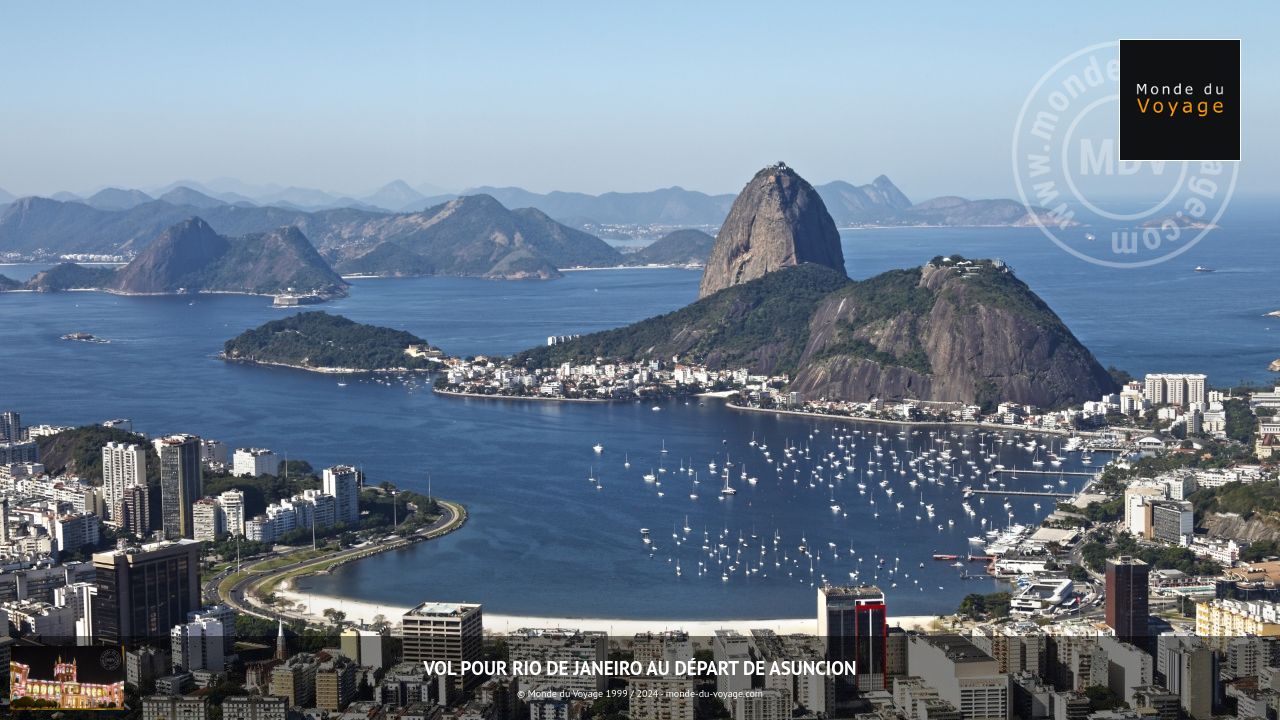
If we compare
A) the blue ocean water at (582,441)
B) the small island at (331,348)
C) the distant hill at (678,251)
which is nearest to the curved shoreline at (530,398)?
the blue ocean water at (582,441)

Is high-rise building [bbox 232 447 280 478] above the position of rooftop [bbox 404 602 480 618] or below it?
above

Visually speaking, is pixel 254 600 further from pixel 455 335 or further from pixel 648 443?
pixel 455 335

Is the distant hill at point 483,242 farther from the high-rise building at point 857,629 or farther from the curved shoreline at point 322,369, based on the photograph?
the high-rise building at point 857,629

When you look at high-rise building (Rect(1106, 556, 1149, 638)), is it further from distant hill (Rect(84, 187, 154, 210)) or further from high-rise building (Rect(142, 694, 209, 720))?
distant hill (Rect(84, 187, 154, 210))

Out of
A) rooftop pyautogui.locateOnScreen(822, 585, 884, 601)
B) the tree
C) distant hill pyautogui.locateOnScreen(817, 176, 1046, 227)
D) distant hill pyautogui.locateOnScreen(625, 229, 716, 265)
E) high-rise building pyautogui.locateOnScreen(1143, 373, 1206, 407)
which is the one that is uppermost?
distant hill pyautogui.locateOnScreen(817, 176, 1046, 227)

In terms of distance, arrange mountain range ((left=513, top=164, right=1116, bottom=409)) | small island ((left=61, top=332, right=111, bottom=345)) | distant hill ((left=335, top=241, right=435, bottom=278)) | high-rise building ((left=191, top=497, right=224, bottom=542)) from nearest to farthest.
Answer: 1. high-rise building ((left=191, top=497, right=224, bottom=542))
2. mountain range ((left=513, top=164, right=1116, bottom=409))
3. small island ((left=61, top=332, right=111, bottom=345))
4. distant hill ((left=335, top=241, right=435, bottom=278))

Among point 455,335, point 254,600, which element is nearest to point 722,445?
point 254,600

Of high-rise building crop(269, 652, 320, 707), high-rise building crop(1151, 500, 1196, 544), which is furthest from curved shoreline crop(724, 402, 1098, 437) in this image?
high-rise building crop(269, 652, 320, 707)
